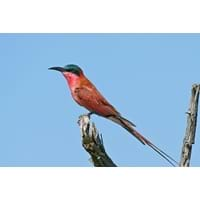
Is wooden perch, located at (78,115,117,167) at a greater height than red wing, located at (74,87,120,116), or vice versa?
red wing, located at (74,87,120,116)

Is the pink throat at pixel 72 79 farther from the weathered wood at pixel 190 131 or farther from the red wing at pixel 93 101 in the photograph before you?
the weathered wood at pixel 190 131

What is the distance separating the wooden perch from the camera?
150 centimetres

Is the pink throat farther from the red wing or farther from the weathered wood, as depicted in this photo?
the weathered wood

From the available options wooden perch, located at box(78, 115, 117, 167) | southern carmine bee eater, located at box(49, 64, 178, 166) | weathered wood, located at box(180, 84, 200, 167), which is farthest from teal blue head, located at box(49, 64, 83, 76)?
weathered wood, located at box(180, 84, 200, 167)

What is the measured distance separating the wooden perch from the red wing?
0.33 meters

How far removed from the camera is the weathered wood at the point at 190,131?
1495mm

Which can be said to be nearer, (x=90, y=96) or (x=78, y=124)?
(x=78, y=124)

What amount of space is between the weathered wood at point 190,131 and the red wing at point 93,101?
1.46 ft

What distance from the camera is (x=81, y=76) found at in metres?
1.92

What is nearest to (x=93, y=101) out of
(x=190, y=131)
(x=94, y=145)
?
(x=94, y=145)

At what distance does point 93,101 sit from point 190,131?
1.76ft
